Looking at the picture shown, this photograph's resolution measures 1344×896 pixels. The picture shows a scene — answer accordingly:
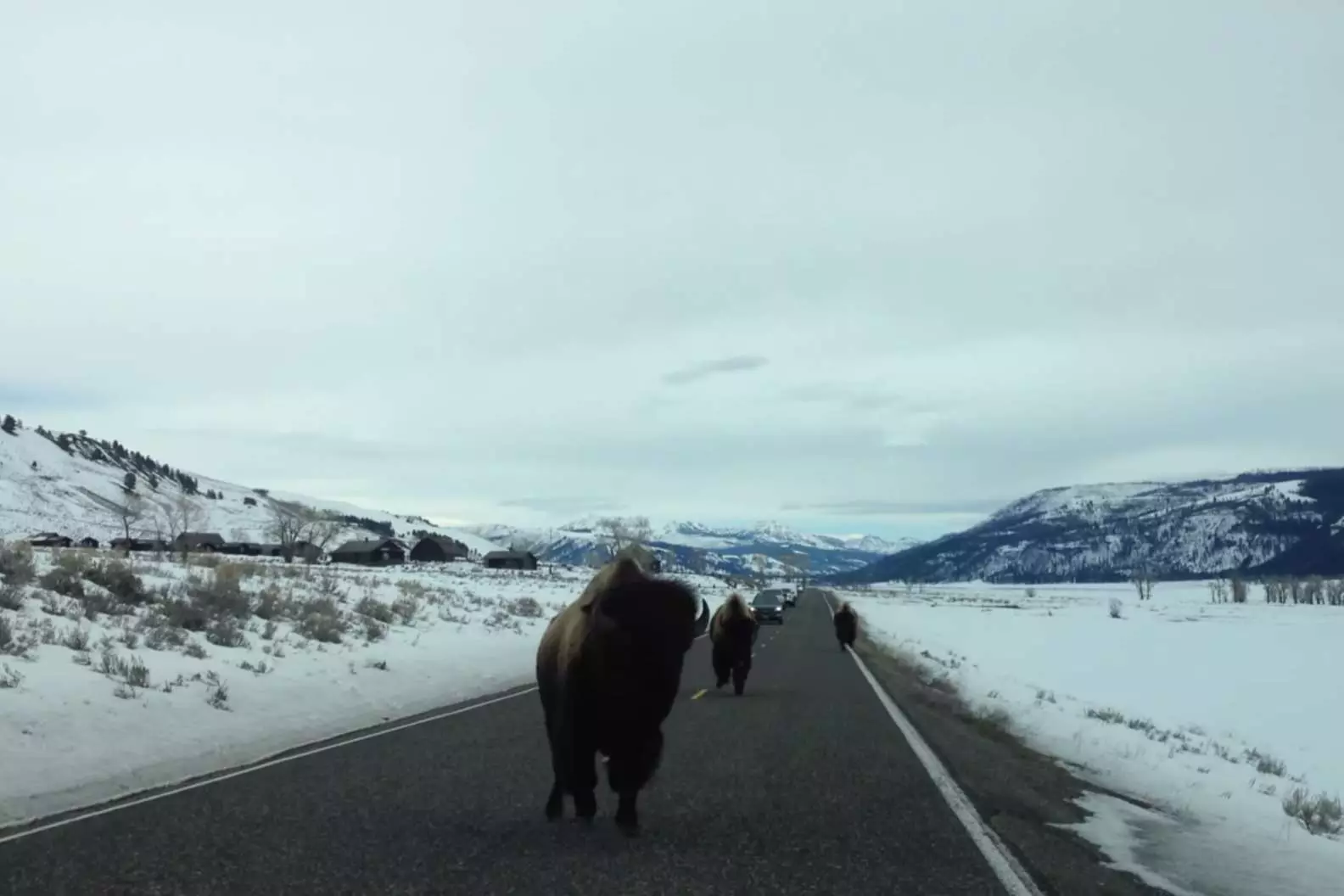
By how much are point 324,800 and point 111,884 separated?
8.79 feet

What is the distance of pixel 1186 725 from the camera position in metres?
21.7

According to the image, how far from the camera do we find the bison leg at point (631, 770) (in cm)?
732

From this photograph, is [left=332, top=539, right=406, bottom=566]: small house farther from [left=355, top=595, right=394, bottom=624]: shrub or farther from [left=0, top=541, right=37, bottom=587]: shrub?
[left=0, top=541, right=37, bottom=587]: shrub

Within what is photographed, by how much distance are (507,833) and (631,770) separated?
988mm

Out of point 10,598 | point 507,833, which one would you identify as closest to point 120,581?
point 10,598

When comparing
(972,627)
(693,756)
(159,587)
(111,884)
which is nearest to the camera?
(111,884)

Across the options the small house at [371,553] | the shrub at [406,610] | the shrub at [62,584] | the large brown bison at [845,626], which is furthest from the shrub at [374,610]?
the small house at [371,553]

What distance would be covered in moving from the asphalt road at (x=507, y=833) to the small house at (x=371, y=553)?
4338 inches

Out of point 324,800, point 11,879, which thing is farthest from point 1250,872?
point 11,879

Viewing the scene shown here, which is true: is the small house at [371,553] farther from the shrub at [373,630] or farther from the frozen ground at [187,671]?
the shrub at [373,630]

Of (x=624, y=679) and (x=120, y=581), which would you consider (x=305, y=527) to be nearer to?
(x=120, y=581)

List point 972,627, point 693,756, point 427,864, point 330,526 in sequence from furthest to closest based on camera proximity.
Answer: point 330,526 → point 972,627 → point 693,756 → point 427,864

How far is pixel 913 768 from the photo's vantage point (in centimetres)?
1085

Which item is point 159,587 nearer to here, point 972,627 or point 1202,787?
point 1202,787
